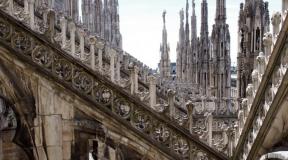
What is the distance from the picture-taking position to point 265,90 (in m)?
6.39

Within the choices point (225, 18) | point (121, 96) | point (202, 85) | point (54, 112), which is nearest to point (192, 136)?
point (121, 96)

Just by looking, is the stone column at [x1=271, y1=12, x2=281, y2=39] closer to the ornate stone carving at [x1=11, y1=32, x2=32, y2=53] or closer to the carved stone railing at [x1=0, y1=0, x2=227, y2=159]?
the carved stone railing at [x1=0, y1=0, x2=227, y2=159]

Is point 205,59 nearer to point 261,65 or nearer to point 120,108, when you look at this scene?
point 120,108

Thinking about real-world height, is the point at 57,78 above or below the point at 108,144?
above

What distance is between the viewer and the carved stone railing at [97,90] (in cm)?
758

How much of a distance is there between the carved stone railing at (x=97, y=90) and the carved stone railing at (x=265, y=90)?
802 millimetres

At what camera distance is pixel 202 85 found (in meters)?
31.6

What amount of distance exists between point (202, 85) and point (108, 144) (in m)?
24.2

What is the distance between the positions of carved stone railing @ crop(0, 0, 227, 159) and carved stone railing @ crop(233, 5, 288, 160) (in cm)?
80

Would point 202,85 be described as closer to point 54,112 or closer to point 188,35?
point 188,35

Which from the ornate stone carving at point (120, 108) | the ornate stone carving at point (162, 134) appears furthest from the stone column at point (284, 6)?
the ornate stone carving at point (120, 108)

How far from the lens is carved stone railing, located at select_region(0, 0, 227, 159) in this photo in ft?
24.9

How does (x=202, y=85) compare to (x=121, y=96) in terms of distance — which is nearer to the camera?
(x=121, y=96)

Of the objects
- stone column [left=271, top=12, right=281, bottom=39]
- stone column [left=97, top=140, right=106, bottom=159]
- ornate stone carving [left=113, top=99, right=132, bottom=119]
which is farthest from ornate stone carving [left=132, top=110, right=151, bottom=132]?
stone column [left=271, top=12, right=281, bottom=39]
